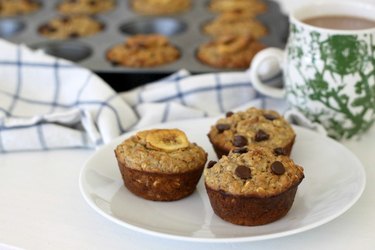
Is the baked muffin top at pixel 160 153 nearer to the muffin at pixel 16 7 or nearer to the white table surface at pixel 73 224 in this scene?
the white table surface at pixel 73 224

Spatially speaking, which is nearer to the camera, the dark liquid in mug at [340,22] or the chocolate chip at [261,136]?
the chocolate chip at [261,136]

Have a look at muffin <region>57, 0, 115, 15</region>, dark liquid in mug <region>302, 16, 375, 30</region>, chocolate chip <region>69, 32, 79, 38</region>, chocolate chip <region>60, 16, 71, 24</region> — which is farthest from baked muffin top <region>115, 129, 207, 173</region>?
muffin <region>57, 0, 115, 15</region>

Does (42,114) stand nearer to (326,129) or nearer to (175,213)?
(175,213)

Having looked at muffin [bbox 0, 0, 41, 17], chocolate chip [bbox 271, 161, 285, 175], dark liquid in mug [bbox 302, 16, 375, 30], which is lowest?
muffin [bbox 0, 0, 41, 17]

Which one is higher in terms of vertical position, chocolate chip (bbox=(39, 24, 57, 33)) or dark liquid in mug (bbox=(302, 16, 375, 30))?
dark liquid in mug (bbox=(302, 16, 375, 30))

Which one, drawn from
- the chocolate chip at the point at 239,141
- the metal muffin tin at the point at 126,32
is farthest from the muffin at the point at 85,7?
the chocolate chip at the point at 239,141

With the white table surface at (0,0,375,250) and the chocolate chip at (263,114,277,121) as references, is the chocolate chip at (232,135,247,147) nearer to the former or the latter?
the chocolate chip at (263,114,277,121)
